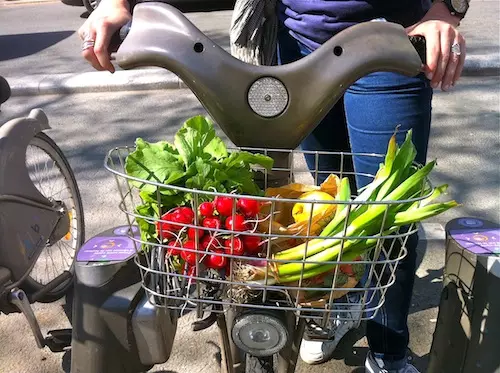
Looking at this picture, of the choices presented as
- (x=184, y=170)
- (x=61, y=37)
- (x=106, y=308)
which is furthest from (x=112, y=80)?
(x=184, y=170)

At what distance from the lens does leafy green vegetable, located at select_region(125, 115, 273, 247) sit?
3.52ft

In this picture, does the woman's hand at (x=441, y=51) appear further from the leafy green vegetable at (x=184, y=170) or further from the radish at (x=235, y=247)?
the radish at (x=235, y=247)

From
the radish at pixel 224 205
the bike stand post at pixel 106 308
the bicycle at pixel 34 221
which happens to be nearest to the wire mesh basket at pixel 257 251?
the radish at pixel 224 205

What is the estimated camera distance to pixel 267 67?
1.17 meters

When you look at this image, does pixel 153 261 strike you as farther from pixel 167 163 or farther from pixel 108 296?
pixel 108 296

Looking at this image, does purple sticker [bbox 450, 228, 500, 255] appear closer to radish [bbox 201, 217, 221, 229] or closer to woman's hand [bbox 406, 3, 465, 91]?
woman's hand [bbox 406, 3, 465, 91]

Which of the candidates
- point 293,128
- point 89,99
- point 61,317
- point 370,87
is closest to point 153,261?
point 293,128

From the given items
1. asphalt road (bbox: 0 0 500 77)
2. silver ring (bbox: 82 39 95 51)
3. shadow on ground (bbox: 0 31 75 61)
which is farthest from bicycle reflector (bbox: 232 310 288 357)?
shadow on ground (bbox: 0 31 75 61)

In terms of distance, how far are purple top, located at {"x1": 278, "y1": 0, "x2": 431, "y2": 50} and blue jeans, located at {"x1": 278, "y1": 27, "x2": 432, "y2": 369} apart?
94 mm

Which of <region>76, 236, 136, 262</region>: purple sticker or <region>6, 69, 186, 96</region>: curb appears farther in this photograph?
<region>6, 69, 186, 96</region>: curb

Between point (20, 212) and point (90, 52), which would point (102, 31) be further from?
point (20, 212)

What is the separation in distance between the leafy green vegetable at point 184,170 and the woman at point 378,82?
35cm

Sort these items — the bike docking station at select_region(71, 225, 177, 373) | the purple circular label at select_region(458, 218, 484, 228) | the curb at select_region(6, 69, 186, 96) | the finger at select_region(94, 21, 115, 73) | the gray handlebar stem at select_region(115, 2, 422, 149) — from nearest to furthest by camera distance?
the gray handlebar stem at select_region(115, 2, 422, 149) < the finger at select_region(94, 21, 115, 73) < the bike docking station at select_region(71, 225, 177, 373) < the purple circular label at select_region(458, 218, 484, 228) < the curb at select_region(6, 69, 186, 96)

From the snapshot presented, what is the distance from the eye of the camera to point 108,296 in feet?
5.16
